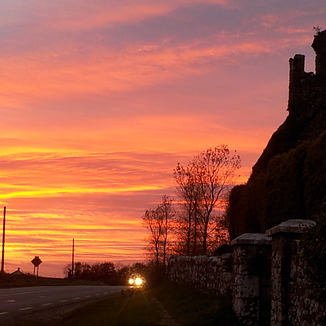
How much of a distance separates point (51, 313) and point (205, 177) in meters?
27.2

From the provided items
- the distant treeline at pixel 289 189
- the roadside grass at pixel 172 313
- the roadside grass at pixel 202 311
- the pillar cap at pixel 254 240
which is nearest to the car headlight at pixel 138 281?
the distant treeline at pixel 289 189

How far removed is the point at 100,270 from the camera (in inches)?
3563

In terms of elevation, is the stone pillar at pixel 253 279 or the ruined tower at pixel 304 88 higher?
the ruined tower at pixel 304 88

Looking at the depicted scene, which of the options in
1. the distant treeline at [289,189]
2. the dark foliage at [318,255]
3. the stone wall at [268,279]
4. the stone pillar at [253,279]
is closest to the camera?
the dark foliage at [318,255]

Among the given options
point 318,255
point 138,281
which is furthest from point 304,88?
point 318,255

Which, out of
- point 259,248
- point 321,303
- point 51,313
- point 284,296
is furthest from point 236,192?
point 321,303

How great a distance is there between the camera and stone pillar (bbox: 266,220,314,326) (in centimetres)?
1071

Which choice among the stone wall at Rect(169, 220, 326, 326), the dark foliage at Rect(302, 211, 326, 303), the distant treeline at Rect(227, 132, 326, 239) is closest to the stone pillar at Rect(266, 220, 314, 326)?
the stone wall at Rect(169, 220, 326, 326)

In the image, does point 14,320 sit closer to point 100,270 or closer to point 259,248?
point 259,248

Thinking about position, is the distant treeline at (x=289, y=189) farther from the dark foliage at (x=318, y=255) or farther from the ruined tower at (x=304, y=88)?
the dark foliage at (x=318, y=255)

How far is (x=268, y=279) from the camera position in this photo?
533 inches

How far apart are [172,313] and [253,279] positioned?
6.67 metres

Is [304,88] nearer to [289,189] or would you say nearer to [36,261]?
[289,189]

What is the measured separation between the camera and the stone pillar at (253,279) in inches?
530
